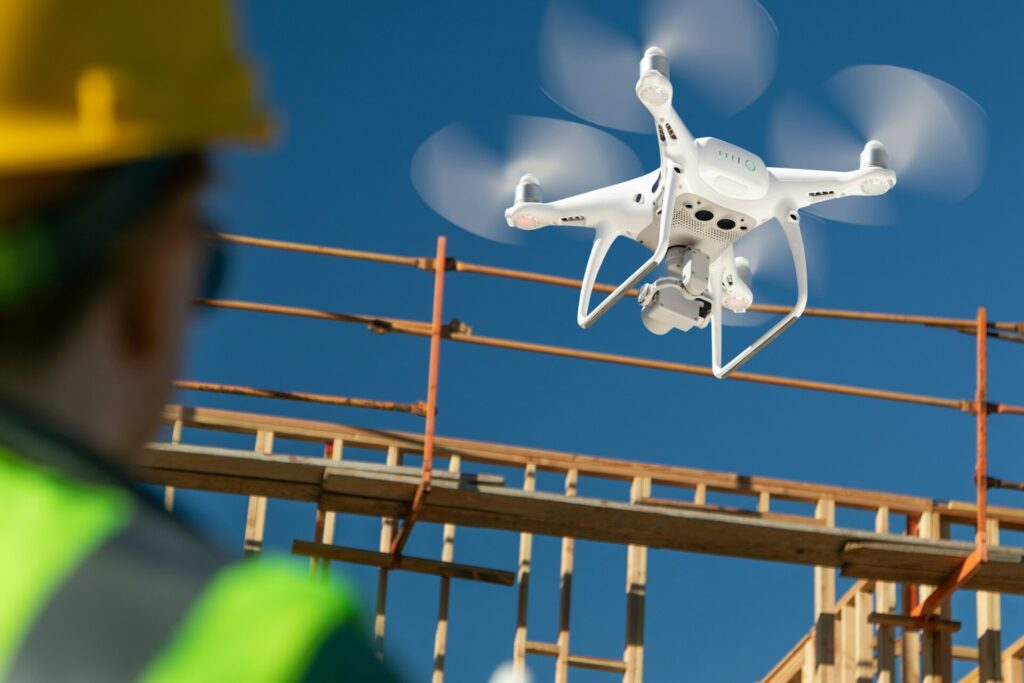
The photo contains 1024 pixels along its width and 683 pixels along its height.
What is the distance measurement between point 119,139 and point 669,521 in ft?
30.8

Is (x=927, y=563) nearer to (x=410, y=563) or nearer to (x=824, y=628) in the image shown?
(x=824, y=628)

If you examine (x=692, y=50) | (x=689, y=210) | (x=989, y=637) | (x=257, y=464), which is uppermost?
(x=692, y=50)

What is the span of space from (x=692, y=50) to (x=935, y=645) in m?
4.03

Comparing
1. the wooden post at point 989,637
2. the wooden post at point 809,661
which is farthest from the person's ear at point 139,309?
the wooden post at point 809,661

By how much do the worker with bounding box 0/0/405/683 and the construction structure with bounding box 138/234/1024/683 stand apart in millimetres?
8250

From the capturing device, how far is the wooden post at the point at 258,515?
11000mm

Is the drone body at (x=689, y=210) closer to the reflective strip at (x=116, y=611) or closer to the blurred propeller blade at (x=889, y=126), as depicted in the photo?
the blurred propeller blade at (x=889, y=126)

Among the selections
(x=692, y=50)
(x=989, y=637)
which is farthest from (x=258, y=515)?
(x=989, y=637)

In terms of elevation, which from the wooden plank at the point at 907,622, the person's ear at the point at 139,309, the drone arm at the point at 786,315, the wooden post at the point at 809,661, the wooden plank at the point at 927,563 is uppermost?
the drone arm at the point at 786,315

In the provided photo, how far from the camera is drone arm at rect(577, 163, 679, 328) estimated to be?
9.40m

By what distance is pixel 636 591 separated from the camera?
11.4 metres

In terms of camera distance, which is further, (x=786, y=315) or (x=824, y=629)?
(x=824, y=629)

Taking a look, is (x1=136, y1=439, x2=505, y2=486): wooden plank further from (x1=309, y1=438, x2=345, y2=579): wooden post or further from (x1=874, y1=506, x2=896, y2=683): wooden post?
(x1=874, y1=506, x2=896, y2=683): wooden post

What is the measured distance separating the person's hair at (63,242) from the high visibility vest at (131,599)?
44 mm
